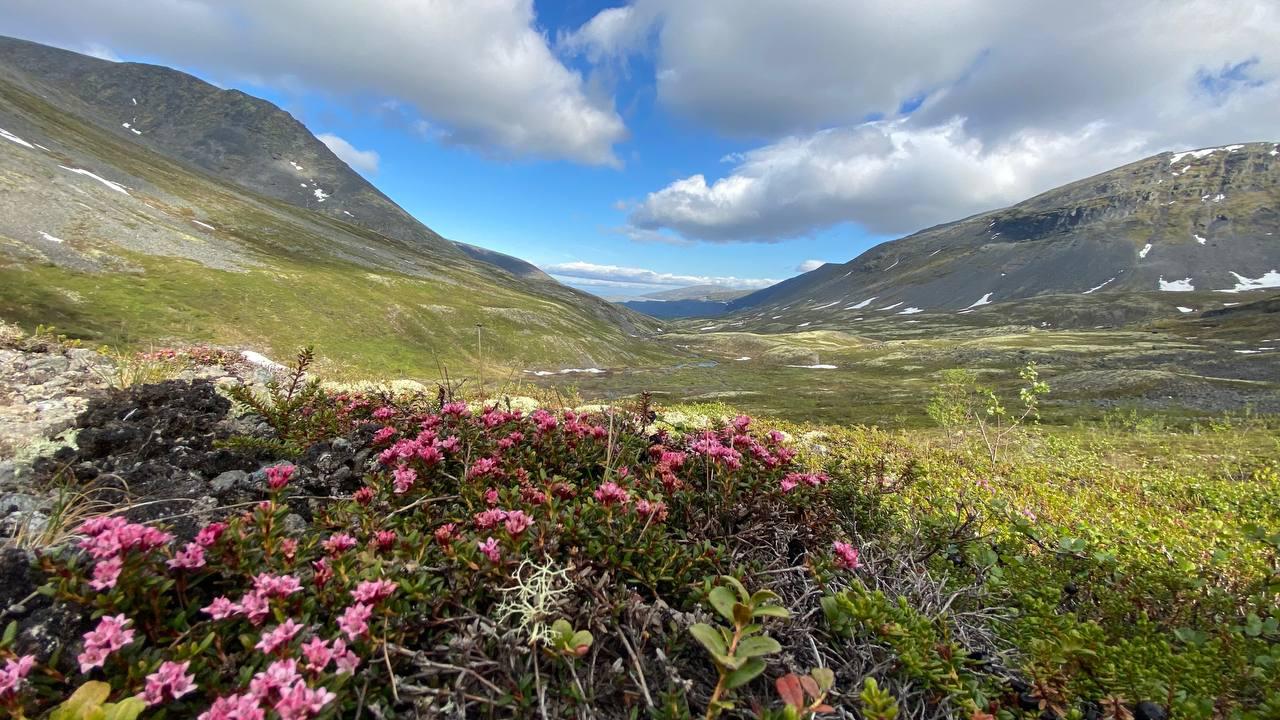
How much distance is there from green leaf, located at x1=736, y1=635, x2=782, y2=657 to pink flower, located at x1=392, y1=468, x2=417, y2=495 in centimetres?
223

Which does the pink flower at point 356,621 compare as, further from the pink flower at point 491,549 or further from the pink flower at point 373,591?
the pink flower at point 491,549

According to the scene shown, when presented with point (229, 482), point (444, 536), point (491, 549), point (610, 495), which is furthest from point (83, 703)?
point (229, 482)

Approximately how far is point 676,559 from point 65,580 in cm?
265

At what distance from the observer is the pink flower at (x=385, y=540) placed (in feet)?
8.57

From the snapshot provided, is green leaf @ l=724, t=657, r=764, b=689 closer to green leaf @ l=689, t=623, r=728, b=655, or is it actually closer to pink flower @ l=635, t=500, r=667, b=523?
green leaf @ l=689, t=623, r=728, b=655

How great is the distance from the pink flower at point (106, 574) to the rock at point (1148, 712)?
4831mm

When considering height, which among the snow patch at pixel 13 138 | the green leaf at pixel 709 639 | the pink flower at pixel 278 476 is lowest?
the green leaf at pixel 709 639

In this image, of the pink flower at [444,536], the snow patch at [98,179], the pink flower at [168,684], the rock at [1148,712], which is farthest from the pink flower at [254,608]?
the snow patch at [98,179]

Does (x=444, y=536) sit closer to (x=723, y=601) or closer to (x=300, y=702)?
(x=300, y=702)

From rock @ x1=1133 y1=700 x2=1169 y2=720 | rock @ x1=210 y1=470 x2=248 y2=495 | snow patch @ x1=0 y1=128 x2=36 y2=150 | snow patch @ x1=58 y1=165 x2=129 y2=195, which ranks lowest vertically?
rock @ x1=1133 y1=700 x2=1169 y2=720

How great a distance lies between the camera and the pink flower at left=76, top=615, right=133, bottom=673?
1733 mm

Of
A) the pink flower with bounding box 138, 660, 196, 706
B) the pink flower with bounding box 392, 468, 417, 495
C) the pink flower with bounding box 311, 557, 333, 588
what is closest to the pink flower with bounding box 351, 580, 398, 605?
the pink flower with bounding box 311, 557, 333, 588

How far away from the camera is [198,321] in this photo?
60.2 m

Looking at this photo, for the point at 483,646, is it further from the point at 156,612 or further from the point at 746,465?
the point at 746,465
